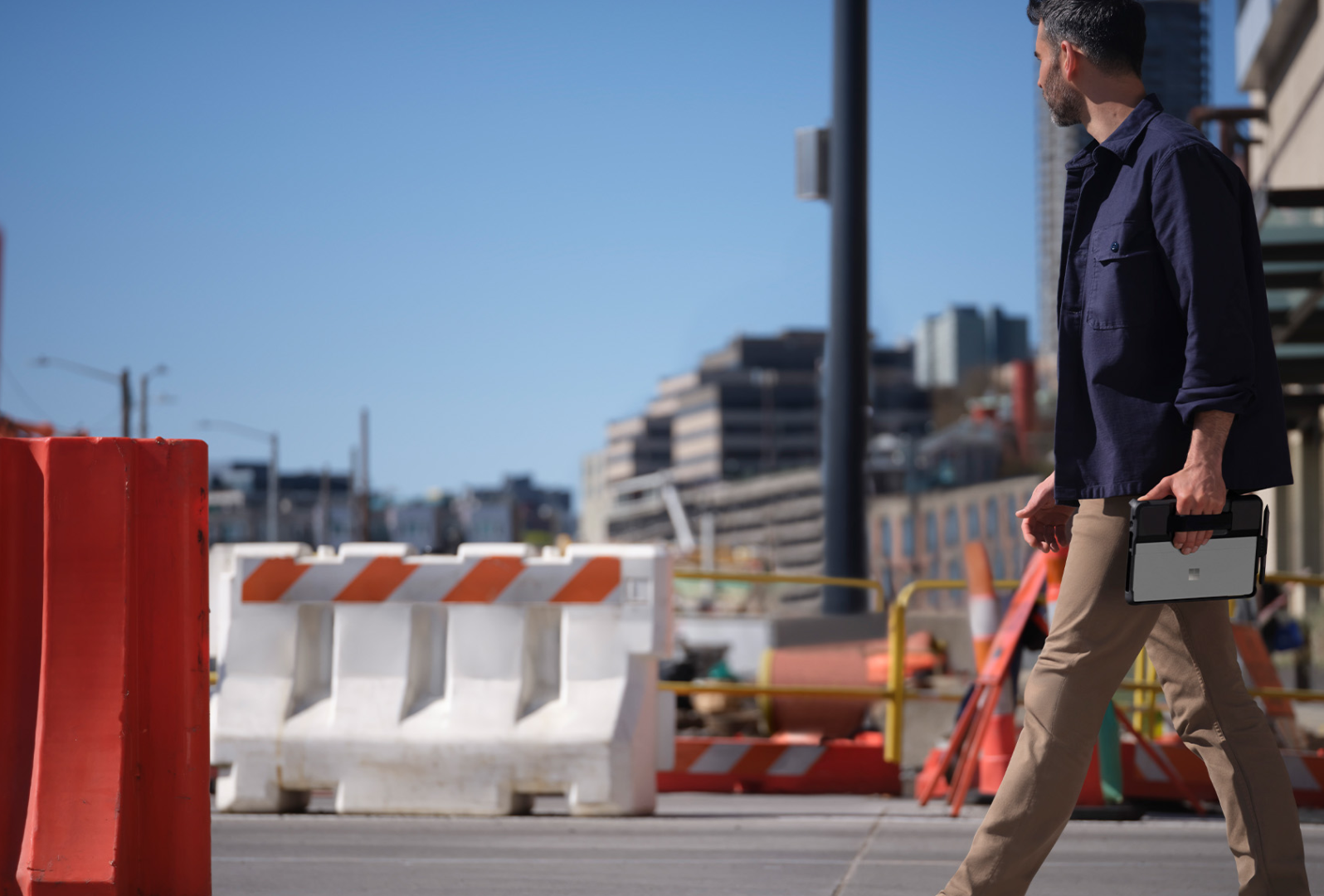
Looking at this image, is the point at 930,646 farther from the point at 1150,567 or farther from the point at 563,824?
the point at 1150,567

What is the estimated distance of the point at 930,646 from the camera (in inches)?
439

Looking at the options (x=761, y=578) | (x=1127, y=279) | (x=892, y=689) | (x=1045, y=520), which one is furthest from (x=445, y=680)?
(x=1127, y=279)

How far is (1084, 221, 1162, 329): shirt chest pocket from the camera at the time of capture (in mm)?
3348

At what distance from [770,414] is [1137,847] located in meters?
192

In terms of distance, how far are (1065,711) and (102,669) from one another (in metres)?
2.45

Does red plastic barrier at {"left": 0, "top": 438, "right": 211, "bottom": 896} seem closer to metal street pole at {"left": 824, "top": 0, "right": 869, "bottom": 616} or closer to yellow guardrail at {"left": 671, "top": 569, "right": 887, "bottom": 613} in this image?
yellow guardrail at {"left": 671, "top": 569, "right": 887, "bottom": 613}

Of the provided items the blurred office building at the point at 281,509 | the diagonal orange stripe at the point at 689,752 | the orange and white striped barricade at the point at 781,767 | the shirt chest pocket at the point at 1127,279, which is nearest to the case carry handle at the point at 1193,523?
the shirt chest pocket at the point at 1127,279

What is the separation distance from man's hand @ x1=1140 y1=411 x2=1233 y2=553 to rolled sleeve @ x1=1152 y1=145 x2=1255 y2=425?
0.03 metres

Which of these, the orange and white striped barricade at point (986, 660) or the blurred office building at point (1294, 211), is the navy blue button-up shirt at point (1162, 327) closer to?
the orange and white striped barricade at point (986, 660)

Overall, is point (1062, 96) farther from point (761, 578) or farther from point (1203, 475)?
point (761, 578)

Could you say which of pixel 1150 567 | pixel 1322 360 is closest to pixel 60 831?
pixel 1150 567

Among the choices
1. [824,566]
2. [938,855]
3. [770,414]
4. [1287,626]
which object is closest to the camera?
[938,855]

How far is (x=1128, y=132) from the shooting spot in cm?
347

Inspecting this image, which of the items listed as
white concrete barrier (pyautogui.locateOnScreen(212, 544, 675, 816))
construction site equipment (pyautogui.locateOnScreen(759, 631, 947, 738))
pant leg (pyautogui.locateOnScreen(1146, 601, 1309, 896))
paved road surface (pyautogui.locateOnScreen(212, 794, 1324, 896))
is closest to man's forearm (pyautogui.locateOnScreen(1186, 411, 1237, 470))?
pant leg (pyautogui.locateOnScreen(1146, 601, 1309, 896))
